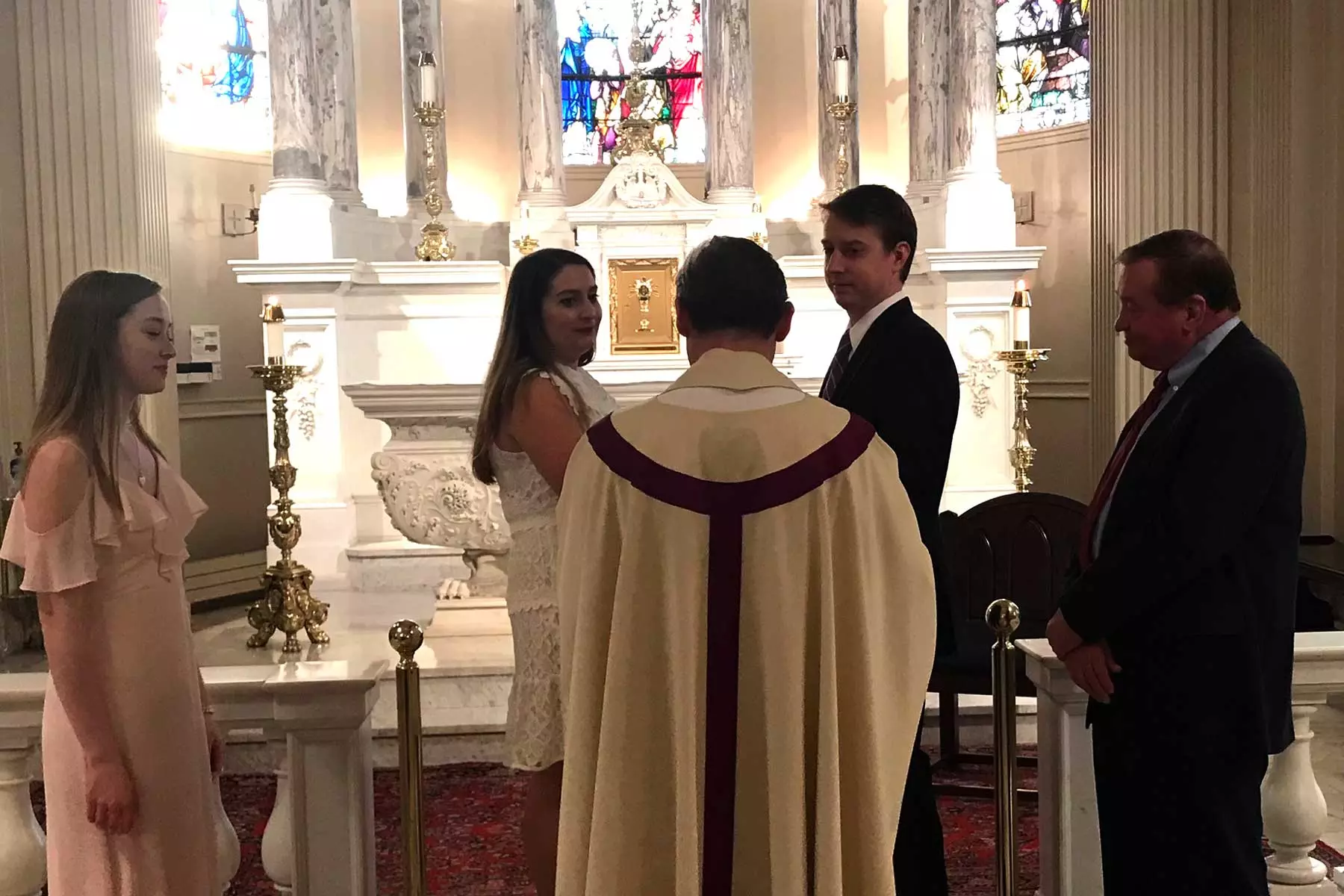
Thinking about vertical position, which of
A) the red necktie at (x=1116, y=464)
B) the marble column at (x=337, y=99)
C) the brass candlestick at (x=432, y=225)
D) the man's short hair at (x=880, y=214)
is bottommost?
the red necktie at (x=1116, y=464)

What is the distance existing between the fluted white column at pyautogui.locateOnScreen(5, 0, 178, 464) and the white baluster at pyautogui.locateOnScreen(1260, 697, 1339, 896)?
675cm

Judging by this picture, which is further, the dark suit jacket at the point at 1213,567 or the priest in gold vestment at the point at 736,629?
the dark suit jacket at the point at 1213,567

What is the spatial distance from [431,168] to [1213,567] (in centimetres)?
802

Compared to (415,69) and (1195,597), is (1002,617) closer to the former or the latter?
(1195,597)

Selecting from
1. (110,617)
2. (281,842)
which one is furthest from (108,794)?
(281,842)

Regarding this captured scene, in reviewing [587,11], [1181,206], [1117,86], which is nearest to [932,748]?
[1181,206]

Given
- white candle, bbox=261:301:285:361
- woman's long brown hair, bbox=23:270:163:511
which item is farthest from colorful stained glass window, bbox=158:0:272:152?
woman's long brown hair, bbox=23:270:163:511

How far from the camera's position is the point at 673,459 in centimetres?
190

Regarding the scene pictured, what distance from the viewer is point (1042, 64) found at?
38.7 feet

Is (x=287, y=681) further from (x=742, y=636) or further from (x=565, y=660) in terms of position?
(x=742, y=636)

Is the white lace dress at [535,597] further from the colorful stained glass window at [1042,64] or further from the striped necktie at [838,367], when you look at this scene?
the colorful stained glass window at [1042,64]

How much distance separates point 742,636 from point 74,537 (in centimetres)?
115

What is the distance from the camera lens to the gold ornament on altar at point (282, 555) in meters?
5.75

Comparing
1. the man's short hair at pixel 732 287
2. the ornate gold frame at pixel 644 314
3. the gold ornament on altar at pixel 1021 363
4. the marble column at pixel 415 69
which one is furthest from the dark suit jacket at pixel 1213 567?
the marble column at pixel 415 69
